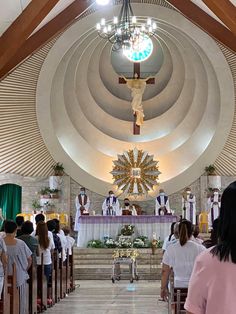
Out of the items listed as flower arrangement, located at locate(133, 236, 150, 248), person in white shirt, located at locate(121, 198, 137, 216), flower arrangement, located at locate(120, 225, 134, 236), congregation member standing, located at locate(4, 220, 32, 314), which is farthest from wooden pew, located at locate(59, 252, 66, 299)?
person in white shirt, located at locate(121, 198, 137, 216)

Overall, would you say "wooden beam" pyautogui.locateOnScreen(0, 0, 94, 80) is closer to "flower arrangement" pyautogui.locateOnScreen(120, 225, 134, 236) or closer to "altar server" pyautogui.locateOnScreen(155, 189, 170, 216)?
"flower arrangement" pyautogui.locateOnScreen(120, 225, 134, 236)

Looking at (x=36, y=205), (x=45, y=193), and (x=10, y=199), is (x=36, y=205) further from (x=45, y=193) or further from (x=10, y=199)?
(x=10, y=199)

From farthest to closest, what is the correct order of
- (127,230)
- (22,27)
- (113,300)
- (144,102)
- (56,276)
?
(144,102) → (127,230) → (22,27) → (113,300) → (56,276)

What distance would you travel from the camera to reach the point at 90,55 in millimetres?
21797

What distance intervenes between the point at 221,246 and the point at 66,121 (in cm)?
1940

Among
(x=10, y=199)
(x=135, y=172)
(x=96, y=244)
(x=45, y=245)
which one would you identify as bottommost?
(x=96, y=244)

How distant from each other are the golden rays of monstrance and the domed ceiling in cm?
46

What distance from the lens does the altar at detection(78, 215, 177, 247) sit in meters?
16.6

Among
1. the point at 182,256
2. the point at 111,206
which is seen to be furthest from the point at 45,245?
the point at 111,206

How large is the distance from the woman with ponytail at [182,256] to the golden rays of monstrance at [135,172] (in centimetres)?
1548

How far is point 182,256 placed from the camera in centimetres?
554

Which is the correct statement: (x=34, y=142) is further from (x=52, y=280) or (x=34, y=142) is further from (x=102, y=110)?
(x=52, y=280)

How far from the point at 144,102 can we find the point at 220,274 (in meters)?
21.0

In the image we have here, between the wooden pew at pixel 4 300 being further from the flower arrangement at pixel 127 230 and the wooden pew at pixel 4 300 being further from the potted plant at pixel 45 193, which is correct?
the potted plant at pixel 45 193
